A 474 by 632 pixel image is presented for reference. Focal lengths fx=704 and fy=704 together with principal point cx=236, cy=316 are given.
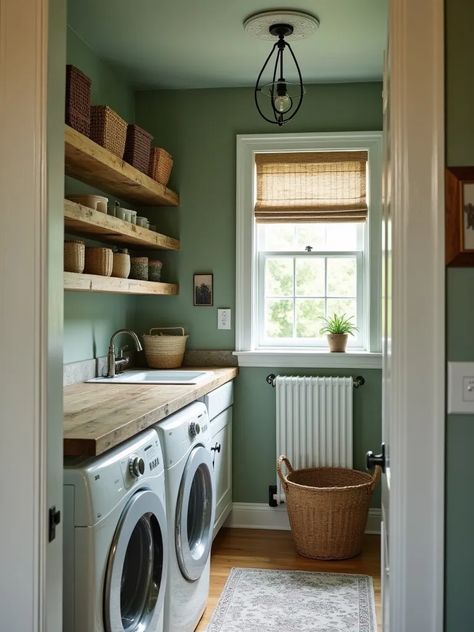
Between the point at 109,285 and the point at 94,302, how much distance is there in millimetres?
605

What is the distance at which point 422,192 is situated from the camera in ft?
4.73

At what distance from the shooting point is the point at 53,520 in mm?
1508

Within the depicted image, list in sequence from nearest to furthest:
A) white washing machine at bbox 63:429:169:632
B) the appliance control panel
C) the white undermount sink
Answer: white washing machine at bbox 63:429:169:632, the appliance control panel, the white undermount sink

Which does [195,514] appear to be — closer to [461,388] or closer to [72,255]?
[72,255]

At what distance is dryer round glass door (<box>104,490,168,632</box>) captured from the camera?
197cm

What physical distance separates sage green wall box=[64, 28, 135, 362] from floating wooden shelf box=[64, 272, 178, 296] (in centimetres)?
24

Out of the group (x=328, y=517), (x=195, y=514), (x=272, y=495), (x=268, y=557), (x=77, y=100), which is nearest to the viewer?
(x=77, y=100)

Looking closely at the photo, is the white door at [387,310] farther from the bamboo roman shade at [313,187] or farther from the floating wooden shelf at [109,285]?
the bamboo roman shade at [313,187]

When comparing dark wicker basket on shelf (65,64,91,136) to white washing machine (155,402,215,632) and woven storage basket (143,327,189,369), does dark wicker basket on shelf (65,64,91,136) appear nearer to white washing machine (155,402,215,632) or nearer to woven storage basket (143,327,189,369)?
white washing machine (155,402,215,632)

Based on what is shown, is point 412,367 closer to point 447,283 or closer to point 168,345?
point 447,283

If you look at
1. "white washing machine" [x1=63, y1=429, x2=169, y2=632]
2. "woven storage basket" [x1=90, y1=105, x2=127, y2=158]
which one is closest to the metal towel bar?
"woven storage basket" [x1=90, y1=105, x2=127, y2=158]

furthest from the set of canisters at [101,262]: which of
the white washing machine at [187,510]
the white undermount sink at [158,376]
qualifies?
the white washing machine at [187,510]

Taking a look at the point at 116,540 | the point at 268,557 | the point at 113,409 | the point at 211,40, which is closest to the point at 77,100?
the point at 211,40

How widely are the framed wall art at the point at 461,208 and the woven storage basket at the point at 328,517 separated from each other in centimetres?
250
